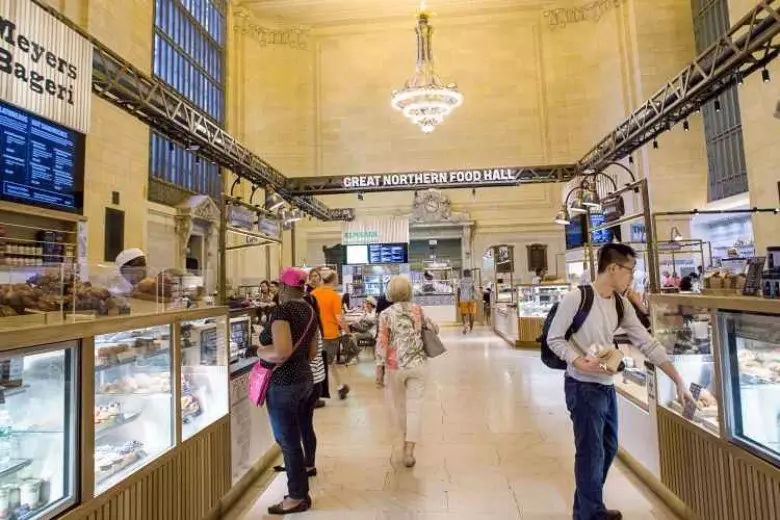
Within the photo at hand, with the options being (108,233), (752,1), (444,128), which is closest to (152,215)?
(108,233)

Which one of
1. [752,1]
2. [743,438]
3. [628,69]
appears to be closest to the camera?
[743,438]

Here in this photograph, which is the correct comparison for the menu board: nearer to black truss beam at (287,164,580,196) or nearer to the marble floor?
black truss beam at (287,164,580,196)

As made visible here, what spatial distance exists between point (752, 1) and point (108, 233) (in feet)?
37.2

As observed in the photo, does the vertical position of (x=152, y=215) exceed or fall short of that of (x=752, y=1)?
it falls short

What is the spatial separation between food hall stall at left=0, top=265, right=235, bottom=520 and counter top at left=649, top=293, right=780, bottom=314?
8.96ft

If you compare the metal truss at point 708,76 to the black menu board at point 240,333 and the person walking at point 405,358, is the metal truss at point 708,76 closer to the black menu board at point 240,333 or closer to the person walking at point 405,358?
the person walking at point 405,358

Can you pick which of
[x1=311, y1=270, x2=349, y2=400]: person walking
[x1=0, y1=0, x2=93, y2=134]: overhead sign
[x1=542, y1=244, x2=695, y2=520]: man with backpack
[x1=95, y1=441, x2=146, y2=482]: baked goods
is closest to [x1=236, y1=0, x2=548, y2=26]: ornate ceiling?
[x1=311, y1=270, x2=349, y2=400]: person walking

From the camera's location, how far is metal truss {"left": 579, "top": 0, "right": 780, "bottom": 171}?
418cm

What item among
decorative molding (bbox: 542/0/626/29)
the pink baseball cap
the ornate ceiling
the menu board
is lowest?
the pink baseball cap

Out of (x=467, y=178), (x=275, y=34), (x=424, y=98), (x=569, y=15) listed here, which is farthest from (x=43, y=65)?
(x=569, y=15)

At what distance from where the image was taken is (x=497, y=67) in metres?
16.4

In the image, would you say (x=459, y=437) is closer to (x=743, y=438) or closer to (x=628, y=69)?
(x=743, y=438)

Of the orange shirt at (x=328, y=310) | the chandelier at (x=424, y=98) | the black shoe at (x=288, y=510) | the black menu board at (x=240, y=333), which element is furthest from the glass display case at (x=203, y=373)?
the chandelier at (x=424, y=98)

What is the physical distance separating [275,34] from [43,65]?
15385 mm
